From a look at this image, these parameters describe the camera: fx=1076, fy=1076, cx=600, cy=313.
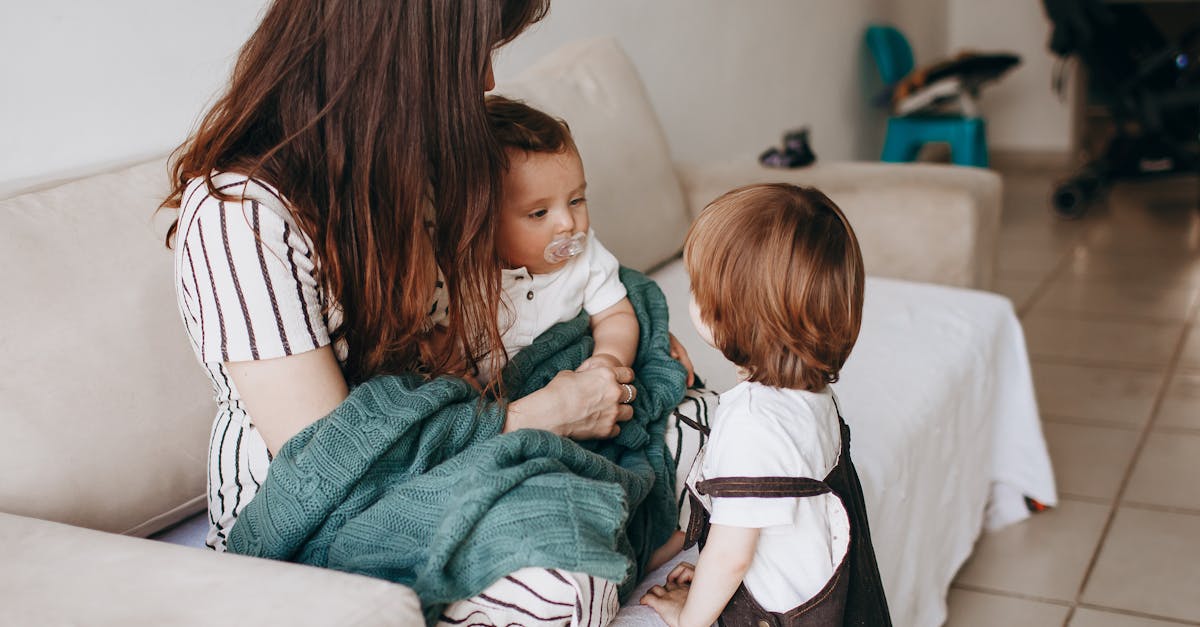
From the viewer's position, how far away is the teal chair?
13.3 ft

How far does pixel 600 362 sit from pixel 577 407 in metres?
0.12

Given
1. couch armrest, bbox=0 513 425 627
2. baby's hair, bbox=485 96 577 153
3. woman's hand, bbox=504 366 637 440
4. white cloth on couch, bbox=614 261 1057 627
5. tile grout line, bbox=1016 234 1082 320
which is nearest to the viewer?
couch armrest, bbox=0 513 425 627

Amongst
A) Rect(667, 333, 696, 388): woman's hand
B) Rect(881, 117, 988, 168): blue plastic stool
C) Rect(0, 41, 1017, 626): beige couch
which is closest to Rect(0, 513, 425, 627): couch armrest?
Rect(0, 41, 1017, 626): beige couch

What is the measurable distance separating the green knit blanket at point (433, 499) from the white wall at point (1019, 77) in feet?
16.0

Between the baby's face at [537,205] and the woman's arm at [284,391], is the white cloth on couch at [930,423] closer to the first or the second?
the baby's face at [537,205]

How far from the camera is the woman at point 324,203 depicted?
40.1 inches

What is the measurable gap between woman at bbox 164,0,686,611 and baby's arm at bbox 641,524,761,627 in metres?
0.10

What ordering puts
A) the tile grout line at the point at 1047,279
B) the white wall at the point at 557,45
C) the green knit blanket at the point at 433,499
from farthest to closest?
the tile grout line at the point at 1047,279, the white wall at the point at 557,45, the green knit blanket at the point at 433,499

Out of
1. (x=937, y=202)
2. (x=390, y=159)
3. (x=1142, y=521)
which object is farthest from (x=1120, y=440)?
(x=390, y=159)

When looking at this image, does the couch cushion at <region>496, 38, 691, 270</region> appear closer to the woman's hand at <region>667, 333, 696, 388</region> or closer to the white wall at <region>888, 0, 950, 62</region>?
the woman's hand at <region>667, 333, 696, 388</region>

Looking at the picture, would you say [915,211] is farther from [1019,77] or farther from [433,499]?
[1019,77]

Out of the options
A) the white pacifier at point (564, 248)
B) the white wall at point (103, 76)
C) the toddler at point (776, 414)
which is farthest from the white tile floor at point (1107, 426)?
the white wall at point (103, 76)

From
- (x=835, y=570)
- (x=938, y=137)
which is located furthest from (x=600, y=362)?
(x=938, y=137)

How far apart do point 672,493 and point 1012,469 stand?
1.07m
